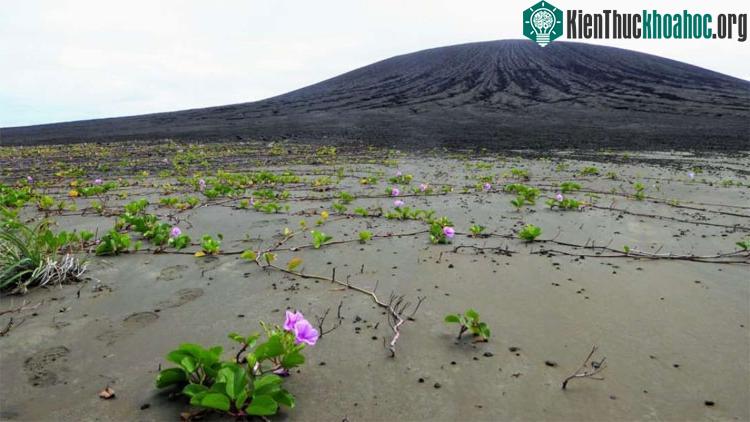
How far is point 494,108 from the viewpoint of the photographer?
26734 mm

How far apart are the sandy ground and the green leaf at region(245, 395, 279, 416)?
0.40 feet

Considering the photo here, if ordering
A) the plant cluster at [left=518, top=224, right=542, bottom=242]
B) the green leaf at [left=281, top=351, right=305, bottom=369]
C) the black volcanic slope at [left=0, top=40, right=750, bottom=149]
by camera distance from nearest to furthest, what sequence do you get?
the green leaf at [left=281, top=351, right=305, bottom=369], the plant cluster at [left=518, top=224, right=542, bottom=242], the black volcanic slope at [left=0, top=40, right=750, bottom=149]

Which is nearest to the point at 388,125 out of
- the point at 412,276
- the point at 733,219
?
the point at 733,219

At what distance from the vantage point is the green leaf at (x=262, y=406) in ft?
4.79

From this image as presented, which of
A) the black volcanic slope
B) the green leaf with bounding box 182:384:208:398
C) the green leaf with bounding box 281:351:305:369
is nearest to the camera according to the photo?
the green leaf with bounding box 182:384:208:398

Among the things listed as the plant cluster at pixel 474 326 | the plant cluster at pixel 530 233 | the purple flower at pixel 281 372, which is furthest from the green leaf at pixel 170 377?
the plant cluster at pixel 530 233

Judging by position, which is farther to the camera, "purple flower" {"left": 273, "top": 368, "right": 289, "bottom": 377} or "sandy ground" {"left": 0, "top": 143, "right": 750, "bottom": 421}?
"purple flower" {"left": 273, "top": 368, "right": 289, "bottom": 377}

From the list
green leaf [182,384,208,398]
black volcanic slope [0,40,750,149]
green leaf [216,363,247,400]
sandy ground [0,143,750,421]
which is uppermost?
black volcanic slope [0,40,750,149]

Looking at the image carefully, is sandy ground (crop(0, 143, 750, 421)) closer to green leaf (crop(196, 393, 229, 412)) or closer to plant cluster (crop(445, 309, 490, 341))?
plant cluster (crop(445, 309, 490, 341))

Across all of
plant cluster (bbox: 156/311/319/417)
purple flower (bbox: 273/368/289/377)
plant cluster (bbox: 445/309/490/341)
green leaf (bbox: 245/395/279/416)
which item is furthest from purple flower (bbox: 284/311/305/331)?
plant cluster (bbox: 445/309/490/341)

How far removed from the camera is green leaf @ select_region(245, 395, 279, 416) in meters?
1.46

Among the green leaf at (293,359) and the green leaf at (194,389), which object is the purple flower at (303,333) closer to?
the green leaf at (293,359)

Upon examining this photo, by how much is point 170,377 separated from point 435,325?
3.81 ft

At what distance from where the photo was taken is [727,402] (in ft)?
5.35
